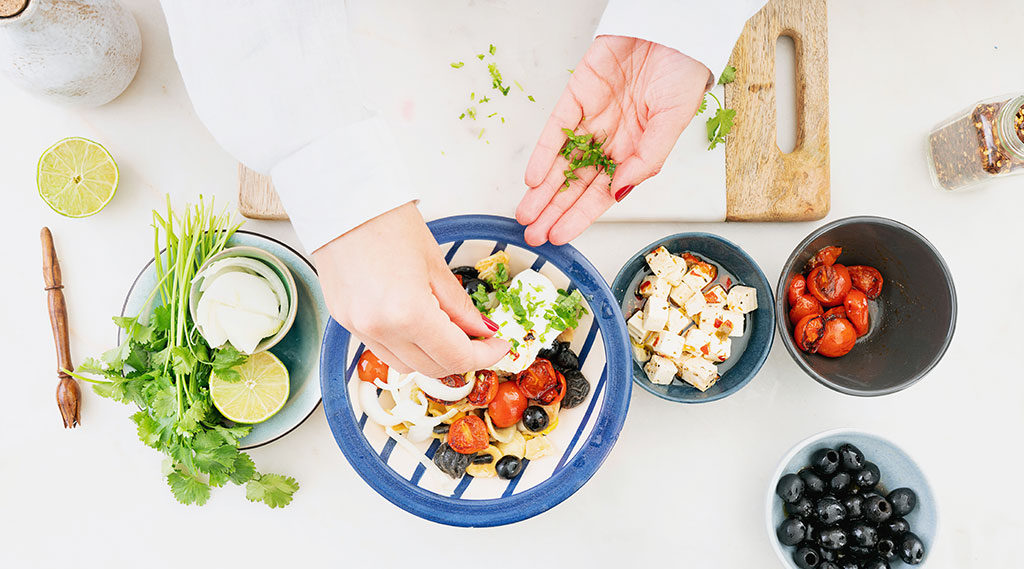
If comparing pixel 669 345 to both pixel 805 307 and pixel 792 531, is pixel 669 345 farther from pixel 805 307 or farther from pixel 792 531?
pixel 792 531

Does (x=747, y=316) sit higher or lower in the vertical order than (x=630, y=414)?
higher

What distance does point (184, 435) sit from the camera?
119 centimetres

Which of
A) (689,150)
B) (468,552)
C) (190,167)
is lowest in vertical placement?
(468,552)

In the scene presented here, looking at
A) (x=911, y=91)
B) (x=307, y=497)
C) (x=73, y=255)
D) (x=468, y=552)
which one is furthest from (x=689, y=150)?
(x=73, y=255)

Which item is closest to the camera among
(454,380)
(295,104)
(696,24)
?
(295,104)

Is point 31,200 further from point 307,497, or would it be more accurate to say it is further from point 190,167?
point 307,497

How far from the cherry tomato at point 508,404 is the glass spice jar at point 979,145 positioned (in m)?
1.01

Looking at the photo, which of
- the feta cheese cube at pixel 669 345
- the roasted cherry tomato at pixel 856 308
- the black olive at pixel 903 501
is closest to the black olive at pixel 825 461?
the black olive at pixel 903 501

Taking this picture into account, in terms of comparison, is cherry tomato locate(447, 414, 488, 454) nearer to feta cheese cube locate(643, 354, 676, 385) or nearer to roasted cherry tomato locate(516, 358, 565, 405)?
roasted cherry tomato locate(516, 358, 565, 405)

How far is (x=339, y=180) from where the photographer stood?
0.78m

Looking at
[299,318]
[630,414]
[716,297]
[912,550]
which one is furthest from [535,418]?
[912,550]

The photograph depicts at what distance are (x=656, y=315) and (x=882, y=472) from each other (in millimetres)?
569

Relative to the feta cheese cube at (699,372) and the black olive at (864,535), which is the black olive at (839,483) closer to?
the black olive at (864,535)

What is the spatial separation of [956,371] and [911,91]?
2.01ft
